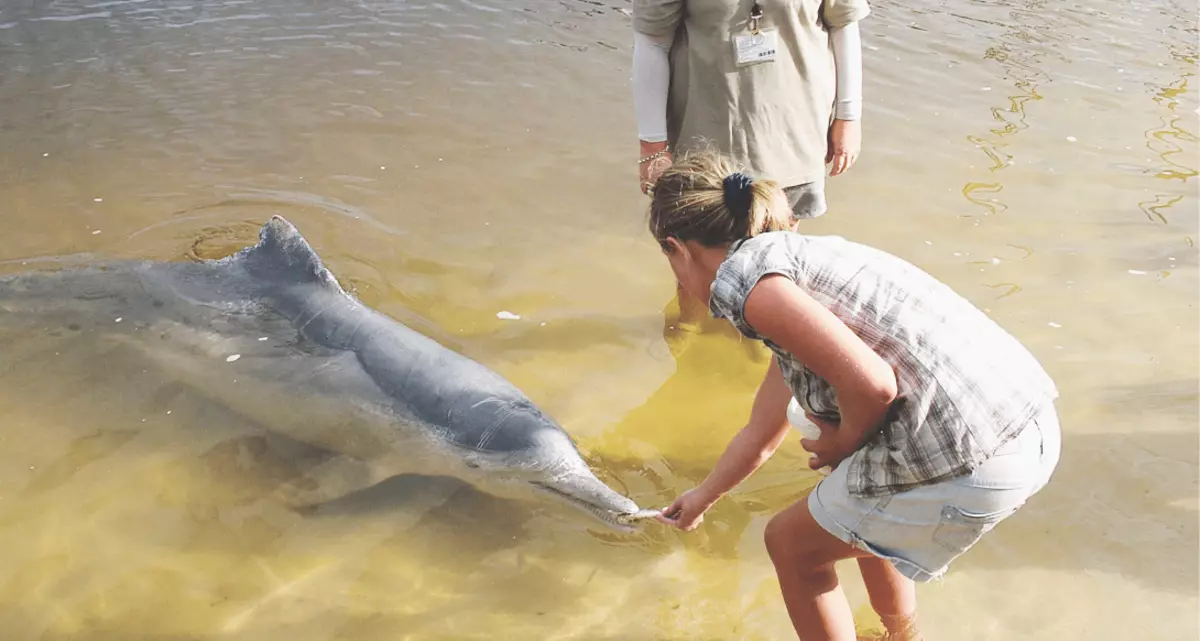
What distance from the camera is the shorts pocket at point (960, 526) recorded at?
2520 millimetres

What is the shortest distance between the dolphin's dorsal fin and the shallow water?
2.06ft

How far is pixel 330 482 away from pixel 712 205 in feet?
9.16

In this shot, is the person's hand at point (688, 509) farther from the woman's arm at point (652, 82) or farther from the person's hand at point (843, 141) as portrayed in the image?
the person's hand at point (843, 141)

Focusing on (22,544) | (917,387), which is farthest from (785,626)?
(22,544)

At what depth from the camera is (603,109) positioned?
8984mm

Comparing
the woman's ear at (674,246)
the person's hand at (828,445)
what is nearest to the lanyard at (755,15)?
the woman's ear at (674,246)

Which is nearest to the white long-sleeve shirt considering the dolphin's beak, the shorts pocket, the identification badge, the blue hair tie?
the identification badge

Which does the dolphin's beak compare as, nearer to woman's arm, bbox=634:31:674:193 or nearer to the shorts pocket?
woman's arm, bbox=634:31:674:193

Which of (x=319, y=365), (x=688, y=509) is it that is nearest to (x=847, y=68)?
(x=688, y=509)

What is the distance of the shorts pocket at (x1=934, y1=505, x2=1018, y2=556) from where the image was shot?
8.27ft

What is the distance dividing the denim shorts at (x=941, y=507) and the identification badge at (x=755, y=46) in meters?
2.17

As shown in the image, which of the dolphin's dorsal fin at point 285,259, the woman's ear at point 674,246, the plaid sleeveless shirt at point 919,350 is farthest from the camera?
the dolphin's dorsal fin at point 285,259

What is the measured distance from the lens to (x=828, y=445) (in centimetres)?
271

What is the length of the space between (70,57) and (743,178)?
31.0ft
